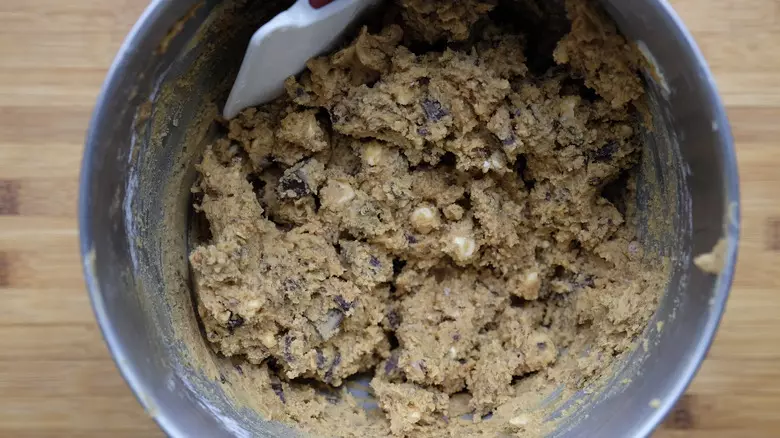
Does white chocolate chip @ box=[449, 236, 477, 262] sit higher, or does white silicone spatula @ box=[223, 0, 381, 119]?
white silicone spatula @ box=[223, 0, 381, 119]

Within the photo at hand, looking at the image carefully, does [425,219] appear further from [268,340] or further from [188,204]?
[188,204]

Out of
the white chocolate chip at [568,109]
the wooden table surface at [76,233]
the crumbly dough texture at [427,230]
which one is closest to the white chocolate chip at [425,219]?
the crumbly dough texture at [427,230]

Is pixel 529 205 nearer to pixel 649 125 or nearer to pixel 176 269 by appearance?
pixel 649 125

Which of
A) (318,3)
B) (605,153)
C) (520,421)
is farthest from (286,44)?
(520,421)

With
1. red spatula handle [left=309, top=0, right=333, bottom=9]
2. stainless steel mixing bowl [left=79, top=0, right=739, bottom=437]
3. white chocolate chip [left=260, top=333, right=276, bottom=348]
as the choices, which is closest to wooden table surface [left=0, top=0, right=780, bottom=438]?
stainless steel mixing bowl [left=79, top=0, right=739, bottom=437]

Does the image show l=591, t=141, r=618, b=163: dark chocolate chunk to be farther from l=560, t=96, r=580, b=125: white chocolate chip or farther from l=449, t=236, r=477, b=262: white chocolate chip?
l=449, t=236, r=477, b=262: white chocolate chip

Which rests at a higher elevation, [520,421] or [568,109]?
[568,109]

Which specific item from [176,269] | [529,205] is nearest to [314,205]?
[176,269]
